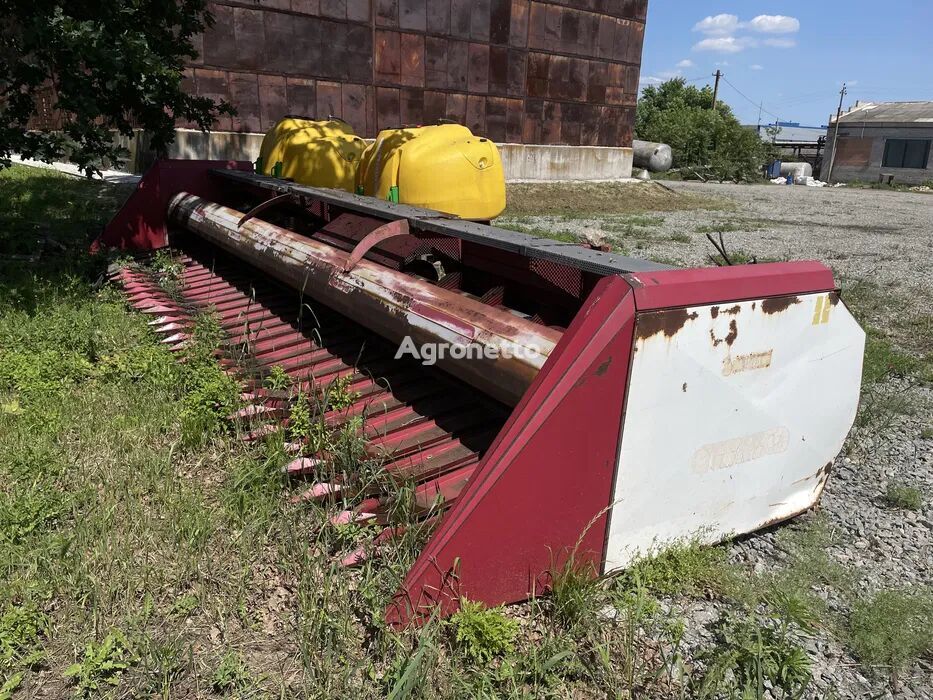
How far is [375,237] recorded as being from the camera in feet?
10.4

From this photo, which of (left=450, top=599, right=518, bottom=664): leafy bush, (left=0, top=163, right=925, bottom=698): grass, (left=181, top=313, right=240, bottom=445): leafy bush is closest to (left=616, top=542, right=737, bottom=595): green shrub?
(left=0, top=163, right=925, bottom=698): grass

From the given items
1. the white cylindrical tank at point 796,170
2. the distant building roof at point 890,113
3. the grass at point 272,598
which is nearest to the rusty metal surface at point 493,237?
the grass at point 272,598

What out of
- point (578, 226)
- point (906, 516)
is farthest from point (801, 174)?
point (906, 516)

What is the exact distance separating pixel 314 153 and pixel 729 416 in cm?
429

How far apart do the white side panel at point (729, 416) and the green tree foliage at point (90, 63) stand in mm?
4103

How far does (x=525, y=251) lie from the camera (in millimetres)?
2502

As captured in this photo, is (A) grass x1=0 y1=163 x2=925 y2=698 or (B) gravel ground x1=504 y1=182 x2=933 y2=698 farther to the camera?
(B) gravel ground x1=504 y1=182 x2=933 y2=698

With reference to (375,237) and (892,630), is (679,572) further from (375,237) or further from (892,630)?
(375,237)

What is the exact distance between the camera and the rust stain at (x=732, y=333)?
6.31ft

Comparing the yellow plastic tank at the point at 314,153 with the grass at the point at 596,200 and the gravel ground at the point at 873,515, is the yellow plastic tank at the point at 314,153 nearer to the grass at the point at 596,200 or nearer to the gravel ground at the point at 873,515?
the gravel ground at the point at 873,515

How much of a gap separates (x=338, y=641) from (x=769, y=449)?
149cm

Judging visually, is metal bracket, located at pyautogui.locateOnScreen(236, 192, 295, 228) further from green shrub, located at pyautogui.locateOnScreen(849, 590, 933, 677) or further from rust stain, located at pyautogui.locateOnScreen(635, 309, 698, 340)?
green shrub, located at pyautogui.locateOnScreen(849, 590, 933, 677)

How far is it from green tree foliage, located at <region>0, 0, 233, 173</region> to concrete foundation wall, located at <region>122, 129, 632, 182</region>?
7154mm

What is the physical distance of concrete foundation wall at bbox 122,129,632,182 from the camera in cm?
1221
